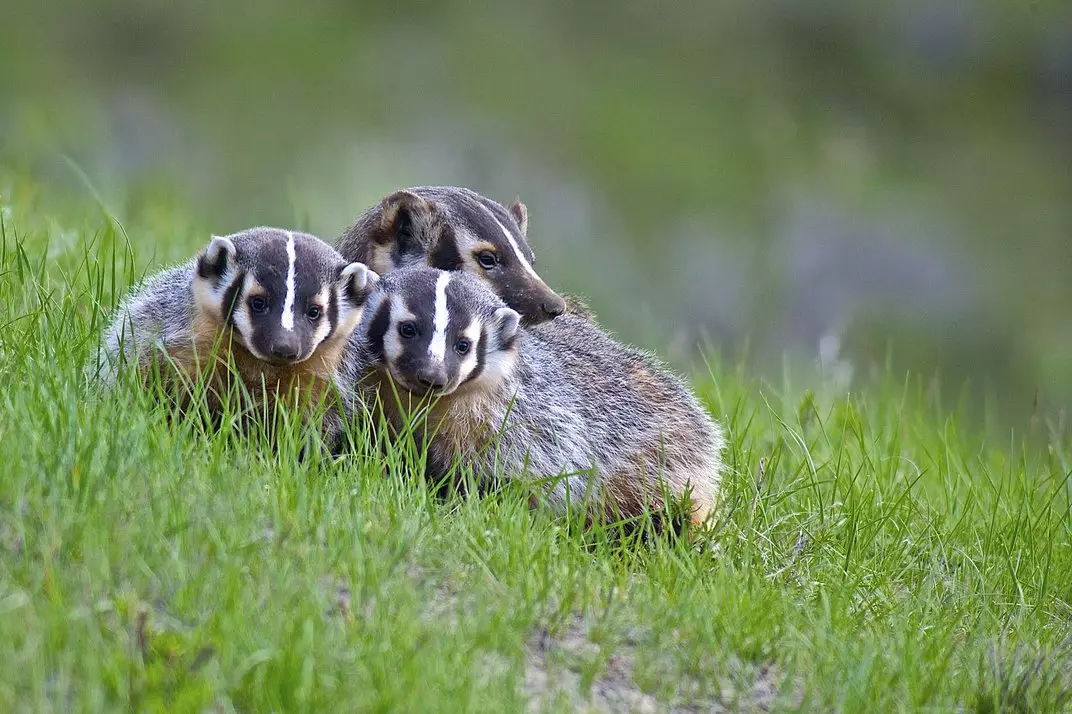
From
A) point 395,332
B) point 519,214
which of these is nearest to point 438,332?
point 395,332

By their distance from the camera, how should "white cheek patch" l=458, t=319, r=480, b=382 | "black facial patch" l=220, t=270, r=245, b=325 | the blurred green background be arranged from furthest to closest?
the blurred green background, "white cheek patch" l=458, t=319, r=480, b=382, "black facial patch" l=220, t=270, r=245, b=325

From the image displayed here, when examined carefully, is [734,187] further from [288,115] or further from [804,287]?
[288,115]

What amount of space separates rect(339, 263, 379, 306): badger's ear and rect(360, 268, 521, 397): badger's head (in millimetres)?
122

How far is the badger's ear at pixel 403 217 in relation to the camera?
5039mm

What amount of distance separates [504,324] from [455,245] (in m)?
0.63

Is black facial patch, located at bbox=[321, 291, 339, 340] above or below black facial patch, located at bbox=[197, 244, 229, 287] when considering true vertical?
below

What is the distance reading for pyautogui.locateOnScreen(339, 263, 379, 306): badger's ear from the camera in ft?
14.0

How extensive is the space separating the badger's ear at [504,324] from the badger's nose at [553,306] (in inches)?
16.2

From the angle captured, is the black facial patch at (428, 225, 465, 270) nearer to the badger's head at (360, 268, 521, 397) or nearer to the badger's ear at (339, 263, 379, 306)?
the badger's head at (360, 268, 521, 397)

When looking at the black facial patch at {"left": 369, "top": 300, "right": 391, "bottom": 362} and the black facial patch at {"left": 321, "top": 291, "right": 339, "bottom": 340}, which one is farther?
Answer: the black facial patch at {"left": 369, "top": 300, "right": 391, "bottom": 362}

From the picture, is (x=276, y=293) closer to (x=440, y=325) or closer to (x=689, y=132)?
(x=440, y=325)

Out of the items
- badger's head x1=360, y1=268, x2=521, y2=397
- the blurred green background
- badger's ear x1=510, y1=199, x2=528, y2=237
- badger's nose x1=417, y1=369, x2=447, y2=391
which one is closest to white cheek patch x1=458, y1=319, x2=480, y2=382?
badger's head x1=360, y1=268, x2=521, y2=397

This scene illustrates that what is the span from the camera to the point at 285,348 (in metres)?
3.90

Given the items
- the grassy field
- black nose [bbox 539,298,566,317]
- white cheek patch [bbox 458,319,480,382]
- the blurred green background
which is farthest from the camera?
the blurred green background
